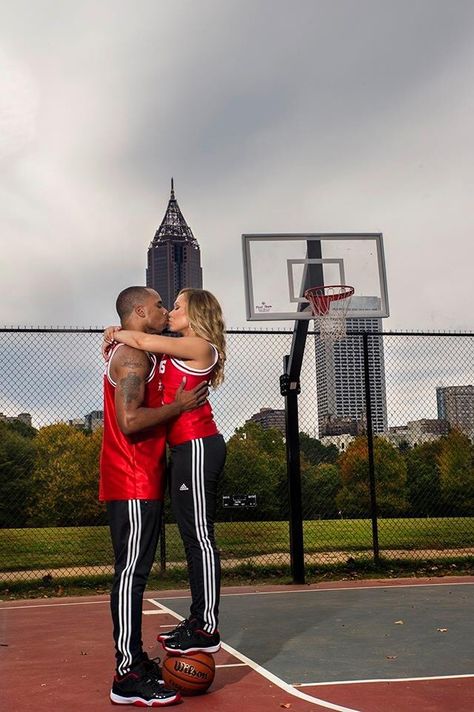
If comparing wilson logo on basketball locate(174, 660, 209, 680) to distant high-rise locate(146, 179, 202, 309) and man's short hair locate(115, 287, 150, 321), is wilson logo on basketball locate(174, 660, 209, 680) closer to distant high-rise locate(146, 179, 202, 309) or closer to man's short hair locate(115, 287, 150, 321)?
man's short hair locate(115, 287, 150, 321)

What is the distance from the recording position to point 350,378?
1153 cm

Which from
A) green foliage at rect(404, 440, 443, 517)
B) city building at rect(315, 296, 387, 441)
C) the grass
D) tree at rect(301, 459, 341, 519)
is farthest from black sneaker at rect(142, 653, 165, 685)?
green foliage at rect(404, 440, 443, 517)

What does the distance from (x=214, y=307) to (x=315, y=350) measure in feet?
21.0

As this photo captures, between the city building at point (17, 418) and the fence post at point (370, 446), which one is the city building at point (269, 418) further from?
the city building at point (17, 418)

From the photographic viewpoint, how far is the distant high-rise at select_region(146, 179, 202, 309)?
169 m

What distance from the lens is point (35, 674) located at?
5.36 m

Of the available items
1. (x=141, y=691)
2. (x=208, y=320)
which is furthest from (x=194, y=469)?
(x=141, y=691)

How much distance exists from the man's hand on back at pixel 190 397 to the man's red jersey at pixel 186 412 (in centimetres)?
4

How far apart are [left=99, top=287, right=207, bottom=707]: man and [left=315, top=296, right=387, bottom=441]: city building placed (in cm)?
610

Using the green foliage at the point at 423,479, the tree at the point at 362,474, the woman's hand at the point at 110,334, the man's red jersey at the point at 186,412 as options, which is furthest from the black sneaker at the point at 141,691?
the green foliage at the point at 423,479

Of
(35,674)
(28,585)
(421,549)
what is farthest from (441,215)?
(35,674)

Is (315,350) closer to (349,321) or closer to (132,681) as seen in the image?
(349,321)

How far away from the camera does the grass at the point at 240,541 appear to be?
38.4 feet

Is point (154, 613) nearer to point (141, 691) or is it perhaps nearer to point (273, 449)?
point (141, 691)
